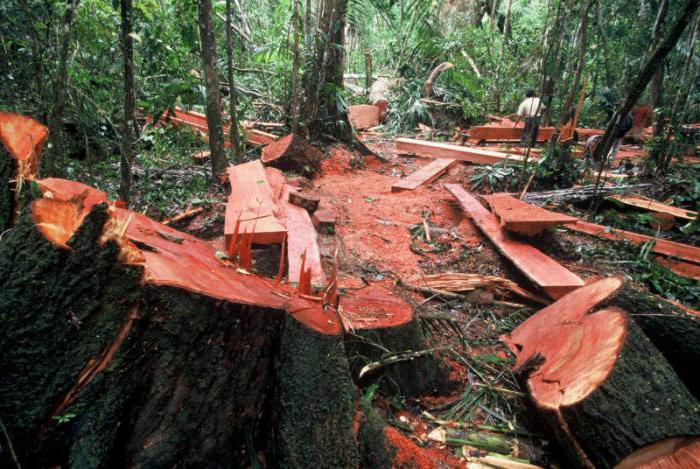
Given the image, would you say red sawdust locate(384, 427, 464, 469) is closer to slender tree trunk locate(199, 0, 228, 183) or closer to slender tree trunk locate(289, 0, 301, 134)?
slender tree trunk locate(199, 0, 228, 183)

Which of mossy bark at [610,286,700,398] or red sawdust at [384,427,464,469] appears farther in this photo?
mossy bark at [610,286,700,398]

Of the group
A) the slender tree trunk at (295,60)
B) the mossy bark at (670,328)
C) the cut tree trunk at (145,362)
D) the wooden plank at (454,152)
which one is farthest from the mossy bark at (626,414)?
the slender tree trunk at (295,60)

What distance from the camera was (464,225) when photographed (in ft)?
15.5

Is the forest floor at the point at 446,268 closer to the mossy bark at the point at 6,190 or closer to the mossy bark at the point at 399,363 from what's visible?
the mossy bark at the point at 399,363

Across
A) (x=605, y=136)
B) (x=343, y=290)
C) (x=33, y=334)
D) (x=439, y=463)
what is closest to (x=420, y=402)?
(x=439, y=463)

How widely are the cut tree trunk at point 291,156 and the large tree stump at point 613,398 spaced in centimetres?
460

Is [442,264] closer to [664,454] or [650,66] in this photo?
[664,454]

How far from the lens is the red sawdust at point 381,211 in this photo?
4078mm

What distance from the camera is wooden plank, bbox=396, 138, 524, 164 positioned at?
7.00 m

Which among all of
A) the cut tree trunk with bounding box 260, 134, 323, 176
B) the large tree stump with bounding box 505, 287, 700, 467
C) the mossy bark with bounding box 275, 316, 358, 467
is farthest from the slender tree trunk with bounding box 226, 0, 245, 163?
the large tree stump with bounding box 505, 287, 700, 467

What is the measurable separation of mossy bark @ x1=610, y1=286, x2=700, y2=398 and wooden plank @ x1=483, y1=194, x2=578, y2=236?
4.80 ft

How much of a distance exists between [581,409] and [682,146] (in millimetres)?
6018

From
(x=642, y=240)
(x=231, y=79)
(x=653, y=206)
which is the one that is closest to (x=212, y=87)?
(x=231, y=79)

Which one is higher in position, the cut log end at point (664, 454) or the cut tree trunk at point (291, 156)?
the cut tree trunk at point (291, 156)
